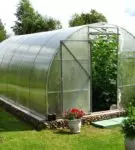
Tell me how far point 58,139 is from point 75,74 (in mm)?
2587

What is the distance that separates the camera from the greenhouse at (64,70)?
37.9 feet

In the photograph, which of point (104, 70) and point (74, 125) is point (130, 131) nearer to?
point (74, 125)

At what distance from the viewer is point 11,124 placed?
12016mm

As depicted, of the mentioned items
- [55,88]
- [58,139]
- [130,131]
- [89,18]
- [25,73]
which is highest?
[89,18]

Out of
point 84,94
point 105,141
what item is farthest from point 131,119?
point 84,94

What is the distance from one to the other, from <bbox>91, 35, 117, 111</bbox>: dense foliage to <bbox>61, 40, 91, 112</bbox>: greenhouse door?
4.60 ft

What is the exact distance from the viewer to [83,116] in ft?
38.1

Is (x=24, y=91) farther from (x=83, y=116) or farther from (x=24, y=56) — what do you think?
(x=83, y=116)

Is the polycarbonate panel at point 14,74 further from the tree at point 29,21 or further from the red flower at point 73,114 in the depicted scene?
the tree at point 29,21

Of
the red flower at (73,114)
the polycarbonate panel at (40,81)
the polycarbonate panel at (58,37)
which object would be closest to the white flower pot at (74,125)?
the red flower at (73,114)

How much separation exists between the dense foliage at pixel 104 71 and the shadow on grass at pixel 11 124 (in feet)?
9.82

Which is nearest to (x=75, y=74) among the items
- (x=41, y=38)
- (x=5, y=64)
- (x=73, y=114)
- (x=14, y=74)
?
(x=73, y=114)

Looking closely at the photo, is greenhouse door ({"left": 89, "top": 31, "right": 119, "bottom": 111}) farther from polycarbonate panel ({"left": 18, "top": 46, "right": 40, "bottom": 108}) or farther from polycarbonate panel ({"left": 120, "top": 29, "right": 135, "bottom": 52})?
polycarbonate panel ({"left": 18, "top": 46, "right": 40, "bottom": 108})

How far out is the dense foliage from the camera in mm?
13414
